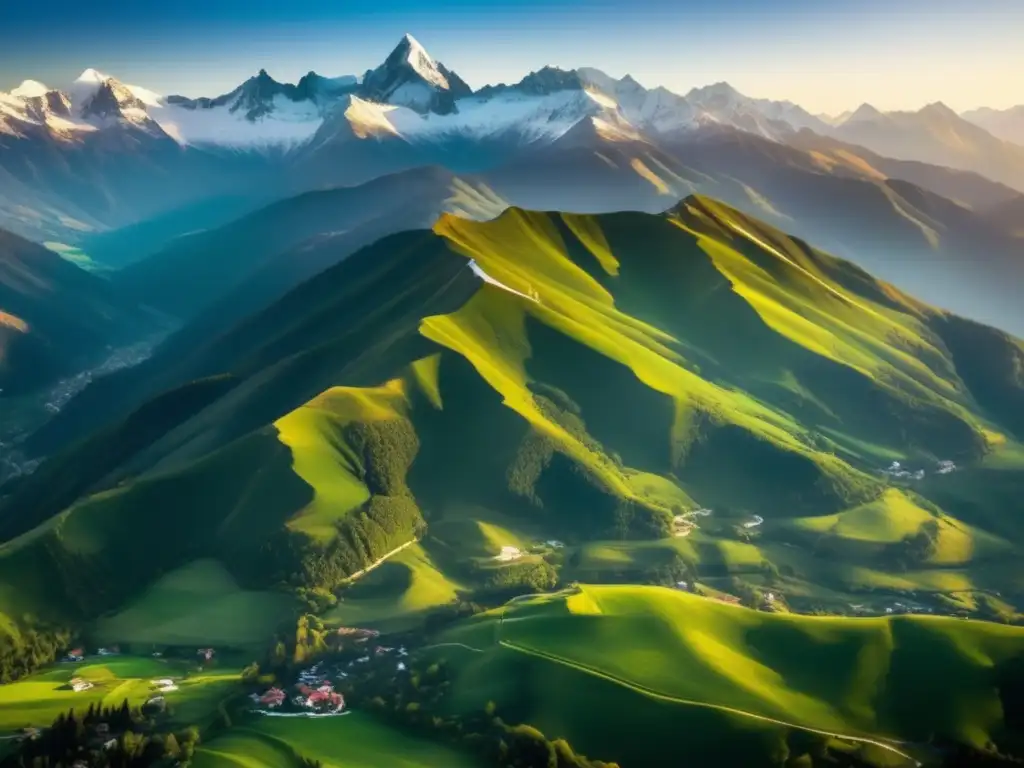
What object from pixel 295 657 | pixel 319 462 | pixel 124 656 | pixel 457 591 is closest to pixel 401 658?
pixel 295 657

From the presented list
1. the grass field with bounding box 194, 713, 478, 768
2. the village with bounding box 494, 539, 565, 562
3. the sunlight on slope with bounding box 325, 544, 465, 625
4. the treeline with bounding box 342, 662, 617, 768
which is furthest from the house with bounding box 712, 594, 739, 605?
the grass field with bounding box 194, 713, 478, 768

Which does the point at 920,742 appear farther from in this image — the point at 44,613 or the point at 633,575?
the point at 44,613

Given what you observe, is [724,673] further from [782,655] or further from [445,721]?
[445,721]

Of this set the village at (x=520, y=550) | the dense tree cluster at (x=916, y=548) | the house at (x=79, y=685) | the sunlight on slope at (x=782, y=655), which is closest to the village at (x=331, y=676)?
the sunlight on slope at (x=782, y=655)

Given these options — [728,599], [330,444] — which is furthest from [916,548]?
[330,444]

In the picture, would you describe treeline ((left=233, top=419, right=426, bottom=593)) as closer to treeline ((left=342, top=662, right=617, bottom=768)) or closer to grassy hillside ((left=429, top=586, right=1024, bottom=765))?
treeline ((left=342, top=662, right=617, bottom=768))
